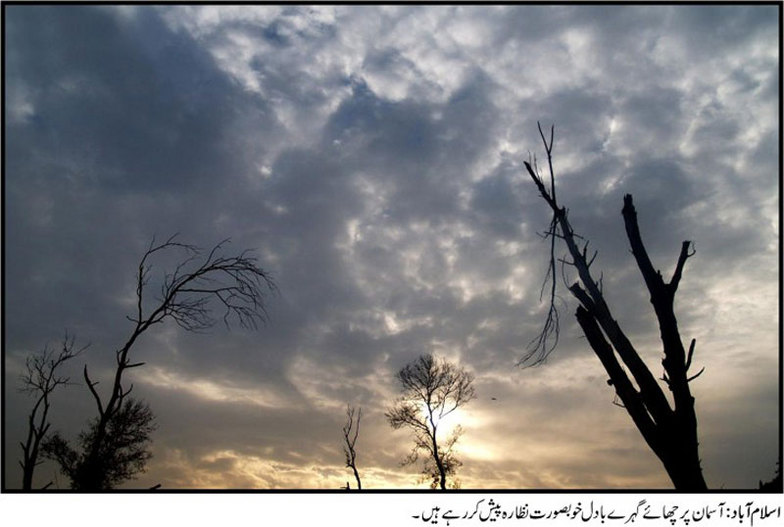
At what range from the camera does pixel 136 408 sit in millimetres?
32938

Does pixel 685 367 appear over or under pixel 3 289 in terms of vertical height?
under

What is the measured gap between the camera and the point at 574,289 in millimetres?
6383

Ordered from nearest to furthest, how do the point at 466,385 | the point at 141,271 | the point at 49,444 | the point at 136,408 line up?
the point at 141,271
the point at 49,444
the point at 136,408
the point at 466,385

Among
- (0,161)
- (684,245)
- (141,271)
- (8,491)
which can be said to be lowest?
(8,491)

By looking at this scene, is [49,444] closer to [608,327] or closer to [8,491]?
[8,491]

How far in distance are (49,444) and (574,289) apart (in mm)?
36403

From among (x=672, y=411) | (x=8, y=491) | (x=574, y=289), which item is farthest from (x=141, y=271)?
(x=672, y=411)

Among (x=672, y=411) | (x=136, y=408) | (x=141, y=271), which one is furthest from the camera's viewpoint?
(x=136, y=408)
